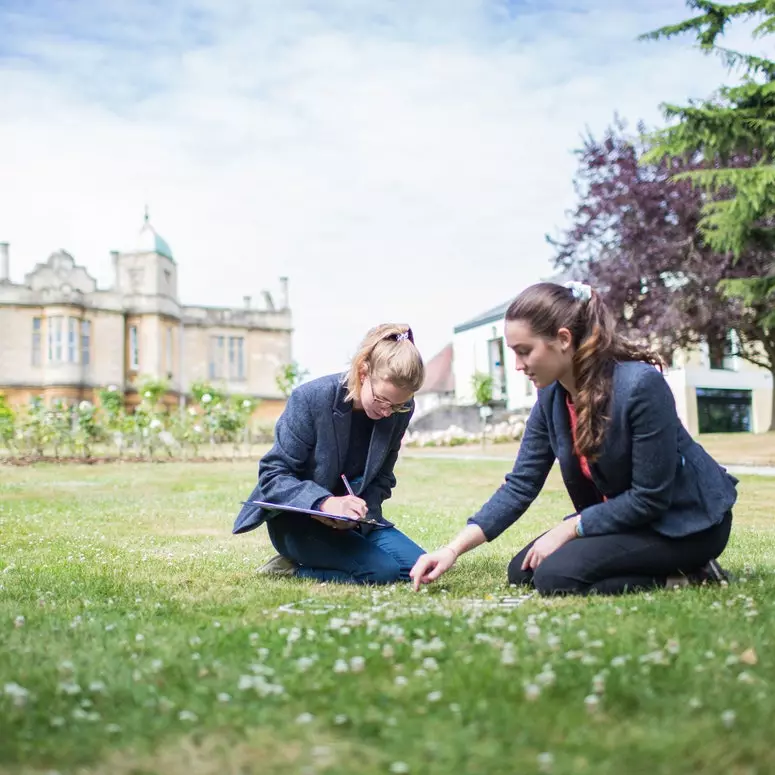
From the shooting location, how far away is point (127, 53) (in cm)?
1313

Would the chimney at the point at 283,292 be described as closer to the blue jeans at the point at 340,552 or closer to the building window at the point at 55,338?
the building window at the point at 55,338

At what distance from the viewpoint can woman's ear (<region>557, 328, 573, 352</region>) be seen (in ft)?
12.2

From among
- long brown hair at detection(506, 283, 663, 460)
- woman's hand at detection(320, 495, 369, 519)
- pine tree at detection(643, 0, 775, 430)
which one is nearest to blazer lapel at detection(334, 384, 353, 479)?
woman's hand at detection(320, 495, 369, 519)

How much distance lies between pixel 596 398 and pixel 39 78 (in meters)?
12.3

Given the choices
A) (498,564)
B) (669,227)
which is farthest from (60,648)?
(669,227)

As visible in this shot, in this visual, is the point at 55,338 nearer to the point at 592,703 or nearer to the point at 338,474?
the point at 338,474

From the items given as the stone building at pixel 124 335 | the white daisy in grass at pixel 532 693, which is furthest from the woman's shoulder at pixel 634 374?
the stone building at pixel 124 335

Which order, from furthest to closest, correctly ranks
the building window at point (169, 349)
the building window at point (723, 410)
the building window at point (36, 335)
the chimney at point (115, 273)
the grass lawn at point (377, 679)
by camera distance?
the building window at point (169, 349) → the chimney at point (115, 273) → the building window at point (36, 335) → the building window at point (723, 410) → the grass lawn at point (377, 679)

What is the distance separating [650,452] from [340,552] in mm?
1832

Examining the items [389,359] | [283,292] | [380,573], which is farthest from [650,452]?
[283,292]

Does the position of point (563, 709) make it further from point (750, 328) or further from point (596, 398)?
point (750, 328)

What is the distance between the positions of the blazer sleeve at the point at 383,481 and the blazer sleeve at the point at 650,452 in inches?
55.1

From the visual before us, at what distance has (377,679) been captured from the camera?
8.25 feet

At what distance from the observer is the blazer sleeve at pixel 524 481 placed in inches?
167
